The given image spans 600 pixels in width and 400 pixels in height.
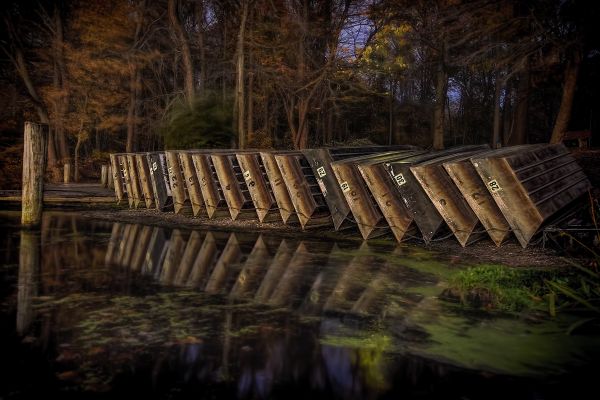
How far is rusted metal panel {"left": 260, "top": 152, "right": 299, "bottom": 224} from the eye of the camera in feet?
42.4

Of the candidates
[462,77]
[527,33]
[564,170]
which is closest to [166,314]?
[564,170]

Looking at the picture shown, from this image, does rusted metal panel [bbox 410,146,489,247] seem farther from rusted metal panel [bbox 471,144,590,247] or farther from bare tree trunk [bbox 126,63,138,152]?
bare tree trunk [bbox 126,63,138,152]

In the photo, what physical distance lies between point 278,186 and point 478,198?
5.08m

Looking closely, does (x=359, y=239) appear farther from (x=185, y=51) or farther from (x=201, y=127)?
(x=185, y=51)

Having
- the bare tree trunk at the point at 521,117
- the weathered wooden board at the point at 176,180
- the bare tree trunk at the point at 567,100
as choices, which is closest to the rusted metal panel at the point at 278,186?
the weathered wooden board at the point at 176,180

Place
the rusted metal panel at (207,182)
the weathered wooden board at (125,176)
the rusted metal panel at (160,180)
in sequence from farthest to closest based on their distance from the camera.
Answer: the weathered wooden board at (125,176) → the rusted metal panel at (160,180) → the rusted metal panel at (207,182)

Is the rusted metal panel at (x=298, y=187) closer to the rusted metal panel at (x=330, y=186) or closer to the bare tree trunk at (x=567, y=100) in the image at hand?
the rusted metal panel at (x=330, y=186)

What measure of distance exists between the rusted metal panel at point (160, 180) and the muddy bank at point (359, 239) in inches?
18.1

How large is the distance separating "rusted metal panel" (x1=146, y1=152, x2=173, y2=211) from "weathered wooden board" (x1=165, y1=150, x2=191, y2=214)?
0.60m

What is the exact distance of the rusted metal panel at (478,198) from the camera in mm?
9961

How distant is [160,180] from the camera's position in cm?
1603

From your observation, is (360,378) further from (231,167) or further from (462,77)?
(462,77)

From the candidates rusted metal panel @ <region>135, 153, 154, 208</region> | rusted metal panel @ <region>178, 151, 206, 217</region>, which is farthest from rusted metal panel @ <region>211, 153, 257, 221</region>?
rusted metal panel @ <region>135, 153, 154, 208</region>

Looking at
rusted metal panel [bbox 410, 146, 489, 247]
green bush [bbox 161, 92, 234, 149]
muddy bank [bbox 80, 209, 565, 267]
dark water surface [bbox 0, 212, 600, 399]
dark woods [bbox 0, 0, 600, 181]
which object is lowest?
dark water surface [bbox 0, 212, 600, 399]
